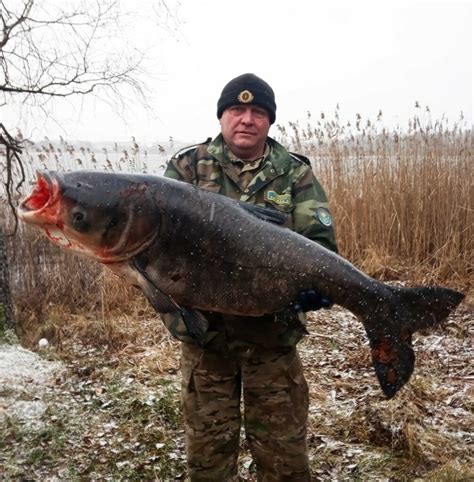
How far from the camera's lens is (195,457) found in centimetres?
268

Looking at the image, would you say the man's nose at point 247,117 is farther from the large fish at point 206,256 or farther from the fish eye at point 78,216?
the fish eye at point 78,216

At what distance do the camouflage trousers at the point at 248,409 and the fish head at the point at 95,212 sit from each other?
34.2 inches

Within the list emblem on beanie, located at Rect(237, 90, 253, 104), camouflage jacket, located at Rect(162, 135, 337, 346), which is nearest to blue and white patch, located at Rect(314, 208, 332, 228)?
camouflage jacket, located at Rect(162, 135, 337, 346)

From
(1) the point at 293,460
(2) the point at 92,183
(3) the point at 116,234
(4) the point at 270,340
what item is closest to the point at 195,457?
(1) the point at 293,460

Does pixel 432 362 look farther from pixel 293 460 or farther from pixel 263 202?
pixel 263 202

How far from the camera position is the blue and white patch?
2535 millimetres

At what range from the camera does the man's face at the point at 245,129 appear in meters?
2.66

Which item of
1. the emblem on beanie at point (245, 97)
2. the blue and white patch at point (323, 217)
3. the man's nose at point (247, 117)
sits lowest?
the blue and white patch at point (323, 217)

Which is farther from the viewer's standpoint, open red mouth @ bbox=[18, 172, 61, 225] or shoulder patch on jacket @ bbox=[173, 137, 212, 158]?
shoulder patch on jacket @ bbox=[173, 137, 212, 158]

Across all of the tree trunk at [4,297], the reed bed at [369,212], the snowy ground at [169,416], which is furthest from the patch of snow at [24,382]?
the reed bed at [369,212]

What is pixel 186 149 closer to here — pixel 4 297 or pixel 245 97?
pixel 245 97

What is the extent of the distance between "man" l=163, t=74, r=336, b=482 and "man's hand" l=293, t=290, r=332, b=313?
28cm

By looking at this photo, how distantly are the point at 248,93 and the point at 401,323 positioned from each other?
1.45 metres

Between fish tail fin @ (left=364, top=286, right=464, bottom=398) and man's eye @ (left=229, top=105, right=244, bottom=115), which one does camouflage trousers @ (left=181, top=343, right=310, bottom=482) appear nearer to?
fish tail fin @ (left=364, top=286, right=464, bottom=398)
